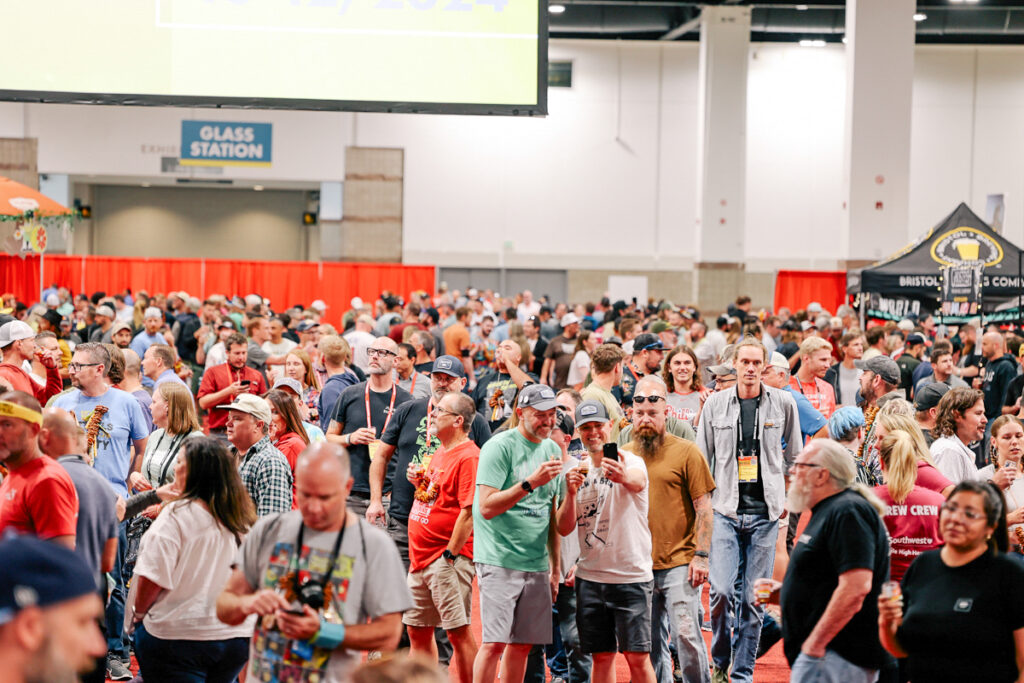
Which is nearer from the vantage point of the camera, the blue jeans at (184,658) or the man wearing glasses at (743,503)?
the blue jeans at (184,658)

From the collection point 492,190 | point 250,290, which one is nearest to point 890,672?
point 250,290

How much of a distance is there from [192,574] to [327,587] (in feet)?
3.39

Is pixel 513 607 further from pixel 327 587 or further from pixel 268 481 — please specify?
pixel 327 587

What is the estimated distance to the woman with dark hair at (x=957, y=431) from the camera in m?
Result: 5.82

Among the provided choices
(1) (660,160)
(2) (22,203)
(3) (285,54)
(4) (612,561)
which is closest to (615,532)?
(4) (612,561)

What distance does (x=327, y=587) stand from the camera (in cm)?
330

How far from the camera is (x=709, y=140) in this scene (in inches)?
990

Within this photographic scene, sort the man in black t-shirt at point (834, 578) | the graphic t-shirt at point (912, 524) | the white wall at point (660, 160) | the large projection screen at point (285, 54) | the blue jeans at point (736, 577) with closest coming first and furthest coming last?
the man in black t-shirt at point (834, 578)
the graphic t-shirt at point (912, 524)
the blue jeans at point (736, 577)
the large projection screen at point (285, 54)
the white wall at point (660, 160)

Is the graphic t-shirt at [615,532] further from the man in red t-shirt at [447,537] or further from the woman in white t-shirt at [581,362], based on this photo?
the woman in white t-shirt at [581,362]

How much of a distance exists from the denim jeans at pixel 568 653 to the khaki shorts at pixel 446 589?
→ 17.0 inches

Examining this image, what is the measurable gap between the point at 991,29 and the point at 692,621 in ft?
84.3

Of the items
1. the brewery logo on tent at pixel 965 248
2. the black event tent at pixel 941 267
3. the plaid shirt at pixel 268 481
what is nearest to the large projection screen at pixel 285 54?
the black event tent at pixel 941 267

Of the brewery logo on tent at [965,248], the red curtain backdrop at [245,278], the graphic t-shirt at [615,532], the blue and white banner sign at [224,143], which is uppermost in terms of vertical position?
the blue and white banner sign at [224,143]

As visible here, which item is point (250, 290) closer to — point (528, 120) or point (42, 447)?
point (528, 120)
